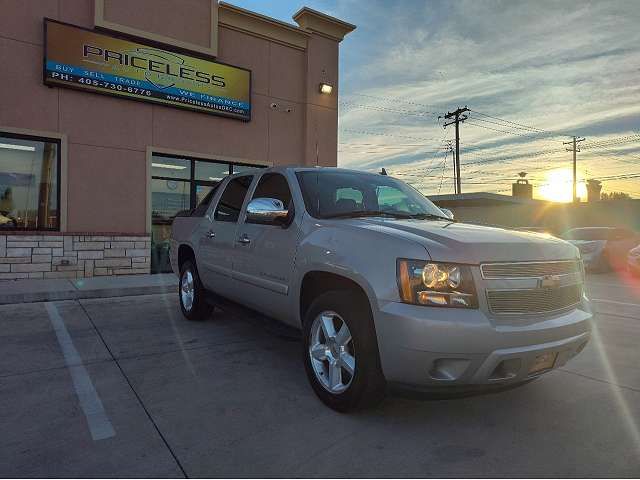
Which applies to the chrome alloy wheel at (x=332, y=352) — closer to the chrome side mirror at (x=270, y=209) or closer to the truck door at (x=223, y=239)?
the chrome side mirror at (x=270, y=209)

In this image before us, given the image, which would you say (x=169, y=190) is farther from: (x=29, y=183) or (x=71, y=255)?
(x=29, y=183)

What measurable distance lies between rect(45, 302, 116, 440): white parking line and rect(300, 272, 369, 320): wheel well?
160cm

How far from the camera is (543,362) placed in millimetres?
3006

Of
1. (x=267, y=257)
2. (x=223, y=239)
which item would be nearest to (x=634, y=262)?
(x=223, y=239)

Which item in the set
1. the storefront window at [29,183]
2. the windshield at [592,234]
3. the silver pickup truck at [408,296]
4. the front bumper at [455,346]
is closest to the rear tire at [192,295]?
the silver pickup truck at [408,296]

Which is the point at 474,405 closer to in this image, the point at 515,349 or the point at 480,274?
the point at 515,349

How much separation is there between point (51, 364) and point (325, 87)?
36.2ft

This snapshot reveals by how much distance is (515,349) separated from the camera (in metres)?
2.82

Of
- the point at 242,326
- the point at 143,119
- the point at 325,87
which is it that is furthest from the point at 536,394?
the point at 325,87

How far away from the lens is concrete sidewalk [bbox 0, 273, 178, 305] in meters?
7.90

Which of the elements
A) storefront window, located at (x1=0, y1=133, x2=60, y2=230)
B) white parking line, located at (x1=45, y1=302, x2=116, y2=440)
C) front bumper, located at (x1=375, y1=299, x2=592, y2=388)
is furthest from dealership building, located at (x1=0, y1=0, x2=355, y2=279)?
front bumper, located at (x1=375, y1=299, x2=592, y2=388)

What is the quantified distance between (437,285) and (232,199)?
3101mm

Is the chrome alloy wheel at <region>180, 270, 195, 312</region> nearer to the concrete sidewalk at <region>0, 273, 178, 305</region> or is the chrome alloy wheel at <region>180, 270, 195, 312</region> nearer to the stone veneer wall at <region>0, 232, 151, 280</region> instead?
the concrete sidewalk at <region>0, 273, 178, 305</region>

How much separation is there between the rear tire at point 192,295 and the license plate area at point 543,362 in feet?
13.2
